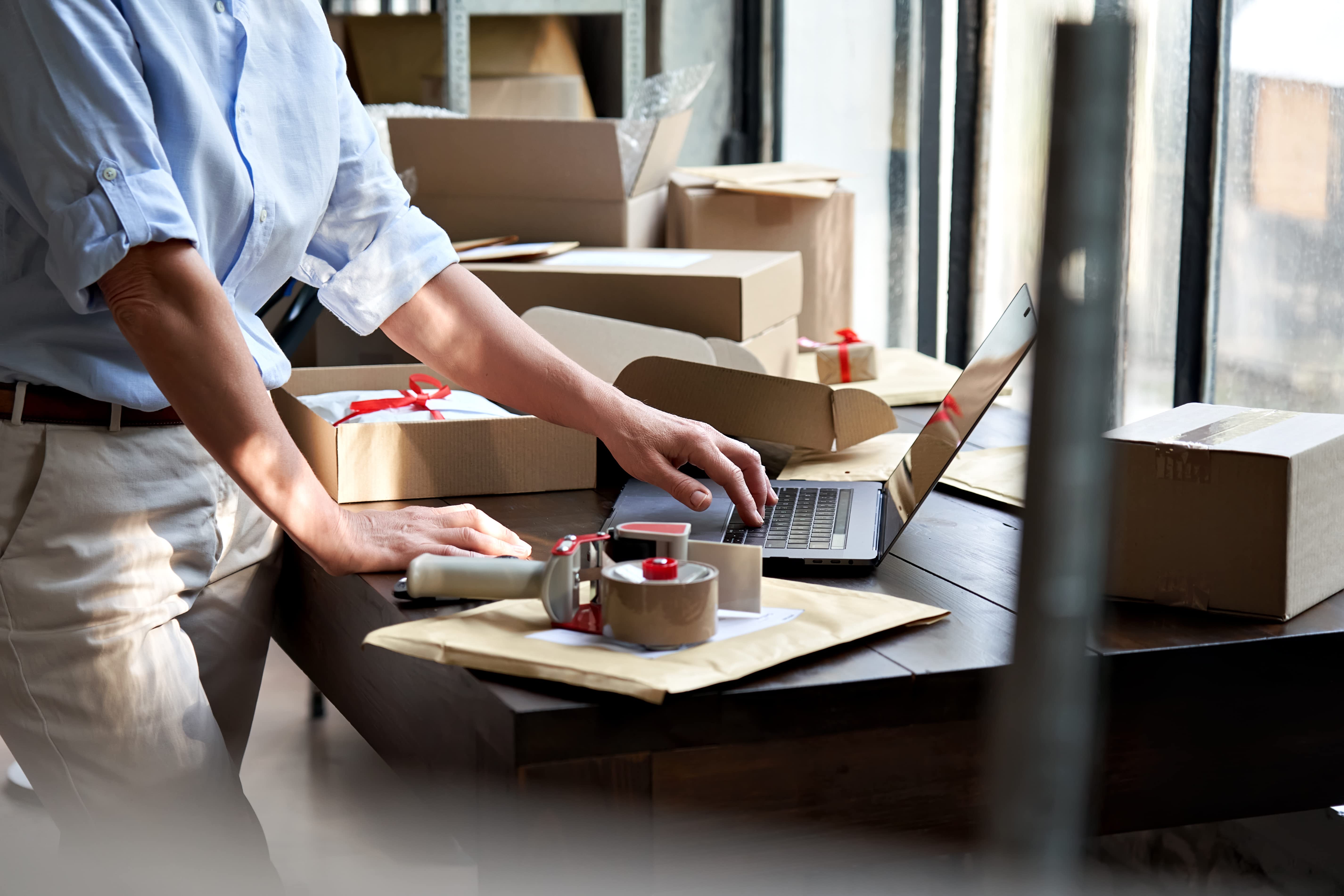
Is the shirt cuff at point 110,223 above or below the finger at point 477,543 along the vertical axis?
above

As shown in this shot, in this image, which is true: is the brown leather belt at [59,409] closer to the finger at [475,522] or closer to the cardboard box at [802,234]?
the finger at [475,522]

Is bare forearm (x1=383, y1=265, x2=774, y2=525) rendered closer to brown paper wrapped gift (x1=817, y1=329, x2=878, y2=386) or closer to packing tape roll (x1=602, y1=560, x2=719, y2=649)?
packing tape roll (x1=602, y1=560, x2=719, y2=649)

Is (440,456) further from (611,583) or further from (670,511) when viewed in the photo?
(611,583)

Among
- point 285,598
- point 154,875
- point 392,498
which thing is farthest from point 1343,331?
point 154,875

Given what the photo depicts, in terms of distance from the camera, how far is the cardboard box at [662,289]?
6.19 ft

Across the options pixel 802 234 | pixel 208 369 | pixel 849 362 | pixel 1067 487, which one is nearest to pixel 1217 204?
pixel 849 362

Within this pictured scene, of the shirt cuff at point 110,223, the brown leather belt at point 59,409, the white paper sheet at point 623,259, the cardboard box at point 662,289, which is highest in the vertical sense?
the shirt cuff at point 110,223

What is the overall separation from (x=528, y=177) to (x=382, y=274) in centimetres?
105

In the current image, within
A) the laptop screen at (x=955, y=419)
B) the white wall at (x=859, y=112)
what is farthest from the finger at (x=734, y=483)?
the white wall at (x=859, y=112)

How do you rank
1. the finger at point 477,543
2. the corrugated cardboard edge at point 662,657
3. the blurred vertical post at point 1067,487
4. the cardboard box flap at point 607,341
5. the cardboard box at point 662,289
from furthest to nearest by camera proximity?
1. the cardboard box at point 662,289
2. the cardboard box flap at point 607,341
3. the finger at point 477,543
4. the corrugated cardboard edge at point 662,657
5. the blurred vertical post at point 1067,487

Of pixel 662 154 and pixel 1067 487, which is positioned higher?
pixel 662 154

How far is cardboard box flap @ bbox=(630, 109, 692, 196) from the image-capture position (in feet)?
7.66

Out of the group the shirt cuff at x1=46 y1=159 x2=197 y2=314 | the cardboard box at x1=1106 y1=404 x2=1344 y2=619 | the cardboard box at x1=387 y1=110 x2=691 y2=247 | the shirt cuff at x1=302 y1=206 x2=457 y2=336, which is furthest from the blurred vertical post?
the cardboard box at x1=387 y1=110 x2=691 y2=247

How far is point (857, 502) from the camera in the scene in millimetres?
1266
